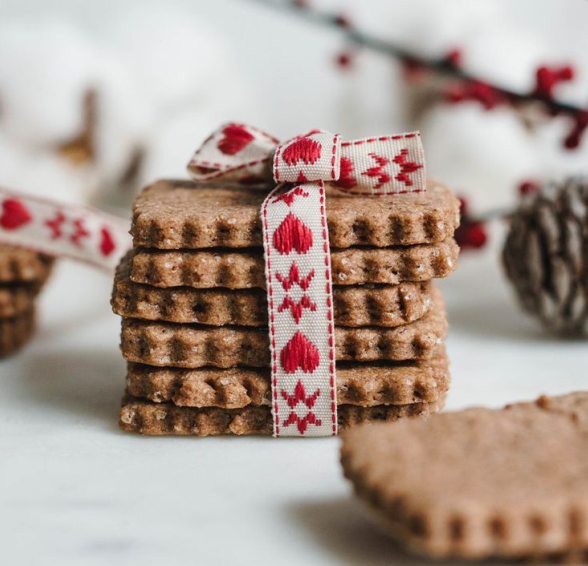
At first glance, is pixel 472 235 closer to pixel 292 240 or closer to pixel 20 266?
pixel 292 240

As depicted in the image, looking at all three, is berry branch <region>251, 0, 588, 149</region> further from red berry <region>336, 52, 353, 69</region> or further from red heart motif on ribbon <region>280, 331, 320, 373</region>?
red heart motif on ribbon <region>280, 331, 320, 373</region>

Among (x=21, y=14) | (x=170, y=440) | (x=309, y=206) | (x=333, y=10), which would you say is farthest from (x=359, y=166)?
(x=21, y=14)

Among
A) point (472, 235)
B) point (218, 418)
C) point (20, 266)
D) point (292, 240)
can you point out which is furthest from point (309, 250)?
point (472, 235)

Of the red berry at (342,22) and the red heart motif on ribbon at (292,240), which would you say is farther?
the red berry at (342,22)

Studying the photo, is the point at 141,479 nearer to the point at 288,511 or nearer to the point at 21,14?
the point at 288,511

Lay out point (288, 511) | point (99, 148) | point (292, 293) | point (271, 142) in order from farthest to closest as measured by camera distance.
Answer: point (99, 148) → point (271, 142) → point (292, 293) → point (288, 511)

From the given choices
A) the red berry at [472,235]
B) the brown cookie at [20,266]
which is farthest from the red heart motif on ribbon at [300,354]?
the red berry at [472,235]

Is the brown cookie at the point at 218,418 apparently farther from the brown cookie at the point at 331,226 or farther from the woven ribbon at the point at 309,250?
the brown cookie at the point at 331,226
